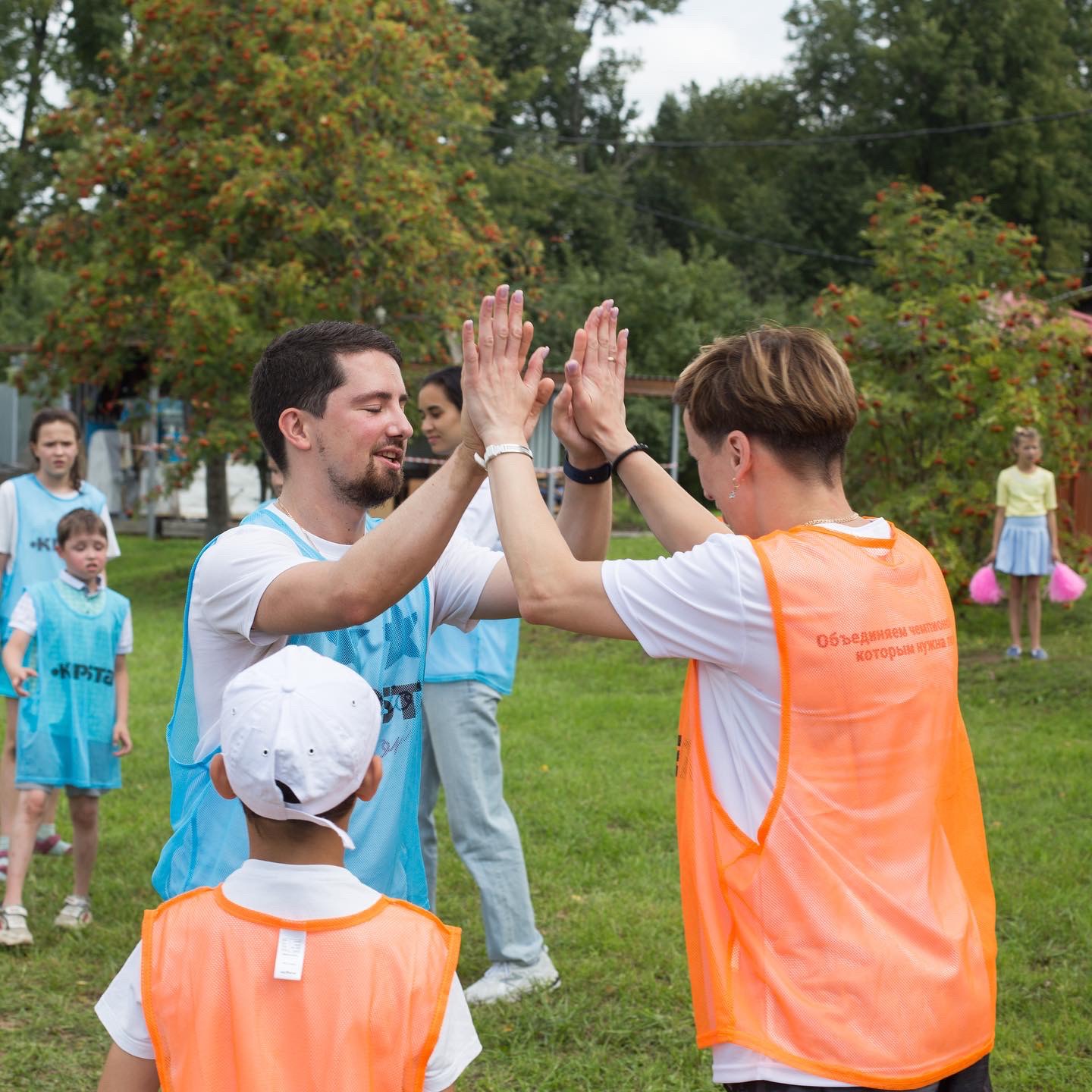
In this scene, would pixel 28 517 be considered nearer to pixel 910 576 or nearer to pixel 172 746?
pixel 172 746

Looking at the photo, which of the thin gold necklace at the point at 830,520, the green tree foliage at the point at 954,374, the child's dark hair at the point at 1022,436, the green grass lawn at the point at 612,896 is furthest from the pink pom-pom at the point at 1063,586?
the thin gold necklace at the point at 830,520

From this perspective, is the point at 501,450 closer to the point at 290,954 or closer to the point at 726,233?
the point at 290,954

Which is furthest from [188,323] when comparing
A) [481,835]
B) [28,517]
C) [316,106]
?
[481,835]

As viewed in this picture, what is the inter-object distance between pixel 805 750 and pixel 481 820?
2844 mm

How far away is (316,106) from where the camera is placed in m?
15.5

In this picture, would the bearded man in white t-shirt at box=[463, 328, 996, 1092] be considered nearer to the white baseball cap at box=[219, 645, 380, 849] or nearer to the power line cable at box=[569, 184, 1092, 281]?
the white baseball cap at box=[219, 645, 380, 849]

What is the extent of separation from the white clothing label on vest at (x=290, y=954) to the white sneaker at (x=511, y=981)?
295 cm

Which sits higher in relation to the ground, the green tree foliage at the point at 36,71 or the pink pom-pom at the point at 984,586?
the green tree foliage at the point at 36,71

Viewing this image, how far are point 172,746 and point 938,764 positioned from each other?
150 centimetres

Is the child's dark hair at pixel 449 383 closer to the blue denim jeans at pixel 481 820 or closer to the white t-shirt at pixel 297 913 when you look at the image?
the blue denim jeans at pixel 481 820

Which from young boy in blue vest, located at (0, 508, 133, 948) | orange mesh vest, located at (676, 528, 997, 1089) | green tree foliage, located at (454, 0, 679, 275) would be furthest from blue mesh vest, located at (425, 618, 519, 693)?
green tree foliage, located at (454, 0, 679, 275)

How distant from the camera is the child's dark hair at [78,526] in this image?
Answer: 5.69 metres

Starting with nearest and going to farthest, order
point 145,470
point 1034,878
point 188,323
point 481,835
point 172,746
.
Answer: point 172,746, point 481,835, point 1034,878, point 188,323, point 145,470

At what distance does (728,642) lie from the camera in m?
2.27
